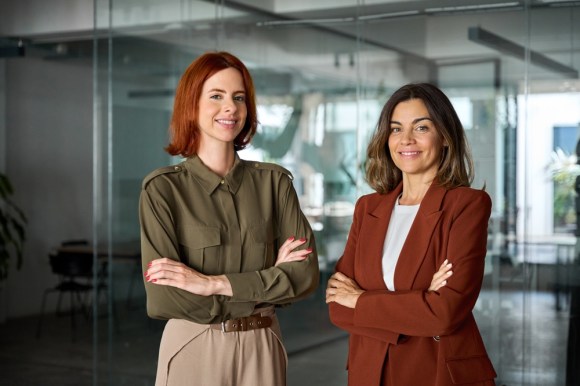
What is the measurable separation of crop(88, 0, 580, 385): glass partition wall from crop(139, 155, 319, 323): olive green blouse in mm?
2629

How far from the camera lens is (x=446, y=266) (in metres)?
2.35

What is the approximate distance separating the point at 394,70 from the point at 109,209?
217 cm

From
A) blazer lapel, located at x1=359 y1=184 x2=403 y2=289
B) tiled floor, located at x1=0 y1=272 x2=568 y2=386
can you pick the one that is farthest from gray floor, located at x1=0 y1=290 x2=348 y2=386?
blazer lapel, located at x1=359 y1=184 x2=403 y2=289

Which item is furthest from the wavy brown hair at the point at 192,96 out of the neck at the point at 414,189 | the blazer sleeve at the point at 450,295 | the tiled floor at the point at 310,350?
the tiled floor at the point at 310,350

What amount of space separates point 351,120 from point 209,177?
2.98 metres

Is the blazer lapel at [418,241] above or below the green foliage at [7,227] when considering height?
above

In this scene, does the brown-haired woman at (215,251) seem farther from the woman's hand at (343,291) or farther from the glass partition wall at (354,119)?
the glass partition wall at (354,119)

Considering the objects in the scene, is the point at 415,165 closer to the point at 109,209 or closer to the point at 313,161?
the point at 313,161

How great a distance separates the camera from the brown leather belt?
7.94ft

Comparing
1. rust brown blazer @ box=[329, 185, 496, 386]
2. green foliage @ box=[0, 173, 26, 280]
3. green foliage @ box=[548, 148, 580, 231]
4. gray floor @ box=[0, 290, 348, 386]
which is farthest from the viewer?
green foliage @ box=[0, 173, 26, 280]

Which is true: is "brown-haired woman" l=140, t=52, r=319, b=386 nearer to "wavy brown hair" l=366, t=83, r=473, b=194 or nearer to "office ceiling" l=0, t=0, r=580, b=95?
"wavy brown hair" l=366, t=83, r=473, b=194

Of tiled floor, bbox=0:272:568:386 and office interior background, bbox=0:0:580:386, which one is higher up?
office interior background, bbox=0:0:580:386

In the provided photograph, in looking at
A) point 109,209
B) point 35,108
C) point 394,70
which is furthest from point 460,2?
point 35,108

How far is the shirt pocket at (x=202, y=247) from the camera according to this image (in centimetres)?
243
